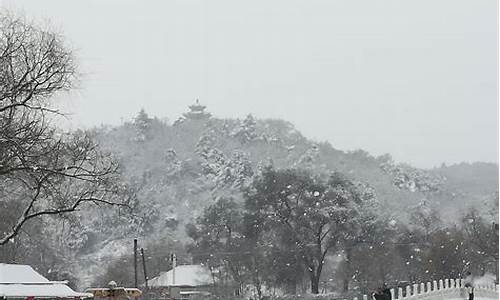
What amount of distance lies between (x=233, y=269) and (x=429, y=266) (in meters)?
15.6

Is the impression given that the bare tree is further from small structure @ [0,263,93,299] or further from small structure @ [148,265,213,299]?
small structure @ [148,265,213,299]

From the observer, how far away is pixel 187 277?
78188 millimetres

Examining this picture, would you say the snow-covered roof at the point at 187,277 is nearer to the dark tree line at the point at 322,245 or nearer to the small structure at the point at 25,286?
the dark tree line at the point at 322,245

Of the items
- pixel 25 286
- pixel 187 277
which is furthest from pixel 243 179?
pixel 25 286

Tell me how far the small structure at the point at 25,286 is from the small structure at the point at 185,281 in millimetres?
45788

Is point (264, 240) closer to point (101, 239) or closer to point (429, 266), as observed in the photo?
point (429, 266)

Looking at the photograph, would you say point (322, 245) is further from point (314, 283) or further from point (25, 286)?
point (25, 286)

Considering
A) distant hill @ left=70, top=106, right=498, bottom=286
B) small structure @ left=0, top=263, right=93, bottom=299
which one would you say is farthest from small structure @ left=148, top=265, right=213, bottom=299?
small structure @ left=0, top=263, right=93, bottom=299

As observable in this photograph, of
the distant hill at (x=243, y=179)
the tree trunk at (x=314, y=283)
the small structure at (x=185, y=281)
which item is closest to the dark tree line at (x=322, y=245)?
the tree trunk at (x=314, y=283)

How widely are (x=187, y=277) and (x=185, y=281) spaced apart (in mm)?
1385

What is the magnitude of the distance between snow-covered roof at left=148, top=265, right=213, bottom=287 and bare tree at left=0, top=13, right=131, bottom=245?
51574 millimetres

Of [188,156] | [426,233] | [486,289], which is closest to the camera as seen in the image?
[486,289]

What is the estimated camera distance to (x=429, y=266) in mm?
68688

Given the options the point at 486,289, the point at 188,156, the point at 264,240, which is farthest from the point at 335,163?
the point at 486,289
